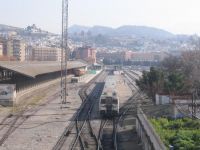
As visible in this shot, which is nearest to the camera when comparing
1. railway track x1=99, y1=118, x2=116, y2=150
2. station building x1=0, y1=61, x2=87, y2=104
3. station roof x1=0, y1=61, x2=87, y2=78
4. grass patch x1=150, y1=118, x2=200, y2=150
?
grass patch x1=150, y1=118, x2=200, y2=150

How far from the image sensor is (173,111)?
32906 mm

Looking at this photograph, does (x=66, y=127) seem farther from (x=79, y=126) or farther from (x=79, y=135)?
(x=79, y=135)

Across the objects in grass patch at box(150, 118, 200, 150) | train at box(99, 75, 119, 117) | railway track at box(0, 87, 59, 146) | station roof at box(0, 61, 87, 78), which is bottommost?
railway track at box(0, 87, 59, 146)

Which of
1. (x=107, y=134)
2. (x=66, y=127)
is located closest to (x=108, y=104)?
(x=66, y=127)

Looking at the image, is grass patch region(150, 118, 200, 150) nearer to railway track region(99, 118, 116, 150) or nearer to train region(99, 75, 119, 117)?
railway track region(99, 118, 116, 150)

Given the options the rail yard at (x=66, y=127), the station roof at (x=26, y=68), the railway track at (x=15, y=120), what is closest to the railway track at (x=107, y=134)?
the rail yard at (x=66, y=127)

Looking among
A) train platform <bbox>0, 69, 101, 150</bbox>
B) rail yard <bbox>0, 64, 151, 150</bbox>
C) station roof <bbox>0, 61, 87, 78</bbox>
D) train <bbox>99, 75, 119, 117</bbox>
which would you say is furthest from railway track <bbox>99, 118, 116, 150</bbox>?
station roof <bbox>0, 61, 87, 78</bbox>

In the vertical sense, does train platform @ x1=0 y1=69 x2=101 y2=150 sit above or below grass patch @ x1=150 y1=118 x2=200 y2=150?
below

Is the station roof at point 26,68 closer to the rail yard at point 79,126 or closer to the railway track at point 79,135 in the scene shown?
the rail yard at point 79,126

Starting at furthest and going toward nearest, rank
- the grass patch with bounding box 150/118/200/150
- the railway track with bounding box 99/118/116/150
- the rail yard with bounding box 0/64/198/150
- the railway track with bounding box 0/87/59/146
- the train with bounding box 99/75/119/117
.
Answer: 1. the train with bounding box 99/75/119/117
2. the railway track with bounding box 0/87/59/146
3. the railway track with bounding box 99/118/116/150
4. the rail yard with bounding box 0/64/198/150
5. the grass patch with bounding box 150/118/200/150

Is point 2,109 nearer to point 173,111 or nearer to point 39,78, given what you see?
point 173,111

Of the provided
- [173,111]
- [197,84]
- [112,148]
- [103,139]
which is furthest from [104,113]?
[197,84]

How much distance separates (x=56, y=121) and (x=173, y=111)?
8950 millimetres

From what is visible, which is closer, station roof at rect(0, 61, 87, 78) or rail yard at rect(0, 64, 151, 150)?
rail yard at rect(0, 64, 151, 150)
